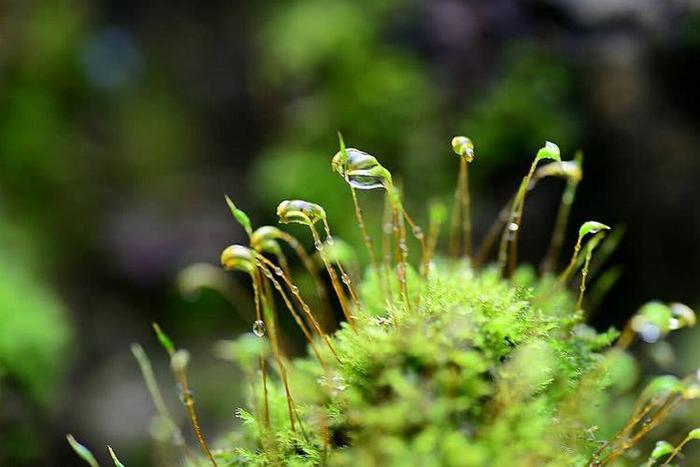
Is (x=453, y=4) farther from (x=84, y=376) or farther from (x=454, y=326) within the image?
(x=84, y=376)

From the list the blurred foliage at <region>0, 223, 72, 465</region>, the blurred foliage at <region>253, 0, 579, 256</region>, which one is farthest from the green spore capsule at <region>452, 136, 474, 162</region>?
the blurred foliage at <region>253, 0, 579, 256</region>

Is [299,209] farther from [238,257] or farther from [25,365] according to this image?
[25,365]

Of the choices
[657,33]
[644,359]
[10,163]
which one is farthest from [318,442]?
[10,163]

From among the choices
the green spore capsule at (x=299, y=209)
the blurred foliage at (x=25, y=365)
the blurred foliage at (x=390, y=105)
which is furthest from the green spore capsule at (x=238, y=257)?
the blurred foliage at (x=390, y=105)

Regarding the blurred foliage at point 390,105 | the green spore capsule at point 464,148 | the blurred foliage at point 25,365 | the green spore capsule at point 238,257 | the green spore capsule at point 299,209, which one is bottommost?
the blurred foliage at point 25,365

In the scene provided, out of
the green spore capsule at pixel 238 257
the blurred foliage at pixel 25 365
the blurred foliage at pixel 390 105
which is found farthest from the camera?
the blurred foliage at pixel 390 105

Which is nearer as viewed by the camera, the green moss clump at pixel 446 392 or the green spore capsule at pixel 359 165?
the green moss clump at pixel 446 392

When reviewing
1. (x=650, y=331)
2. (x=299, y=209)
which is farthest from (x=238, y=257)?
(x=650, y=331)

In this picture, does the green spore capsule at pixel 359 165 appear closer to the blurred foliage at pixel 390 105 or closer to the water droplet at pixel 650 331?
the water droplet at pixel 650 331
